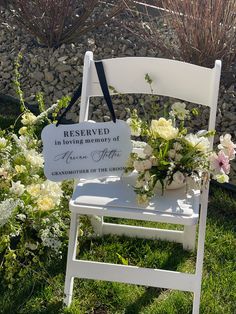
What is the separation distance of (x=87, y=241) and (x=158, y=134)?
0.92m

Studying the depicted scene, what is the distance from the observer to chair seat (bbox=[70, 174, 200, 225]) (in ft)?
8.69

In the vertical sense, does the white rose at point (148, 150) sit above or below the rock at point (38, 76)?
below

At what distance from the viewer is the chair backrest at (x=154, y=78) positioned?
119 inches

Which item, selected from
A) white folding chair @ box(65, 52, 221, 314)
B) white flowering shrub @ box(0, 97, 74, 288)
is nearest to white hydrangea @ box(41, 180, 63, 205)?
white flowering shrub @ box(0, 97, 74, 288)

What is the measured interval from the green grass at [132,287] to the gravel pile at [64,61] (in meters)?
1.46

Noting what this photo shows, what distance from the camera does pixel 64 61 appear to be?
5.17 m

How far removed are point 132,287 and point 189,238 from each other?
1.41 ft

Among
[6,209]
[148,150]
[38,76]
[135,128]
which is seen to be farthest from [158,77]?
[38,76]

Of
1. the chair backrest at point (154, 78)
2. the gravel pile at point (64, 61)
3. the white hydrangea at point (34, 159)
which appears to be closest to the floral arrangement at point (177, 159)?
the chair backrest at point (154, 78)

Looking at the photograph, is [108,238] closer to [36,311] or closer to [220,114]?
[36,311]

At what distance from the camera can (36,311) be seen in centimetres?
296

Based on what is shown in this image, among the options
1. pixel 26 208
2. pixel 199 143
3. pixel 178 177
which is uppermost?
pixel 199 143

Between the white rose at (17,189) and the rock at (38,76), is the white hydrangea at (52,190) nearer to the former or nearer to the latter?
the white rose at (17,189)

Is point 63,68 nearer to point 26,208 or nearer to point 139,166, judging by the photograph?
point 26,208
